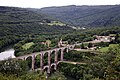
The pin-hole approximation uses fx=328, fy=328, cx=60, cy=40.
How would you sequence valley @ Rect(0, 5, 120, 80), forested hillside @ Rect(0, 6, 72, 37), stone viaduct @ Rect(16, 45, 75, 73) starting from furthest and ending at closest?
forested hillside @ Rect(0, 6, 72, 37)
stone viaduct @ Rect(16, 45, 75, 73)
valley @ Rect(0, 5, 120, 80)

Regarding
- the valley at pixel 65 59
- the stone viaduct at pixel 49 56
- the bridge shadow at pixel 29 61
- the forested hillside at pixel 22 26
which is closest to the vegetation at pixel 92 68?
the valley at pixel 65 59

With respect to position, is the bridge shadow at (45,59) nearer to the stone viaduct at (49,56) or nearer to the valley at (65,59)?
the valley at (65,59)

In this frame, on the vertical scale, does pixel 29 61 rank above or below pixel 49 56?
above

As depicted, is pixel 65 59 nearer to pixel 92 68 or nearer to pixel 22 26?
pixel 92 68

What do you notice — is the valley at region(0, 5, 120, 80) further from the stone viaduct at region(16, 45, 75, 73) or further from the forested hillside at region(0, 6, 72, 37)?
the forested hillside at region(0, 6, 72, 37)

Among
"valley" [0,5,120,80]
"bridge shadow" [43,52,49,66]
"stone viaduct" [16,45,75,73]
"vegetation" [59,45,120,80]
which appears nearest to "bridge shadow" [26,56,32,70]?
"valley" [0,5,120,80]

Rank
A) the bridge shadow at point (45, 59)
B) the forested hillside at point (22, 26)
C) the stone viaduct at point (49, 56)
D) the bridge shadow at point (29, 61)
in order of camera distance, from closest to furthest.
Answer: the bridge shadow at point (29, 61), the stone viaduct at point (49, 56), the bridge shadow at point (45, 59), the forested hillside at point (22, 26)

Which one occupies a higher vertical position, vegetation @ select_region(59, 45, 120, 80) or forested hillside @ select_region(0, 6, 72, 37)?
vegetation @ select_region(59, 45, 120, 80)

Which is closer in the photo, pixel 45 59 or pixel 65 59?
pixel 45 59

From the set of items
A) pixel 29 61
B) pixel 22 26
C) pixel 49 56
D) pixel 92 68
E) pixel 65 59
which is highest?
pixel 92 68

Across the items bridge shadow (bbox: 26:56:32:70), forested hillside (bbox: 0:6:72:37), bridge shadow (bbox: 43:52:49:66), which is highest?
bridge shadow (bbox: 26:56:32:70)

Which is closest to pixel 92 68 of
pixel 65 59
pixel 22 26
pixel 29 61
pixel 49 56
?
pixel 29 61
